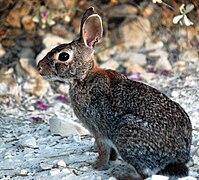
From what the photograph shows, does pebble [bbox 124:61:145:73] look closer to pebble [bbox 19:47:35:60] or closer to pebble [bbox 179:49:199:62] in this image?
pebble [bbox 179:49:199:62]

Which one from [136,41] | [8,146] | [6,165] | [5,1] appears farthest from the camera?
[136,41]

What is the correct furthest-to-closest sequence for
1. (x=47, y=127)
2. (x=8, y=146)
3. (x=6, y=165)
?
(x=47, y=127) < (x=8, y=146) < (x=6, y=165)

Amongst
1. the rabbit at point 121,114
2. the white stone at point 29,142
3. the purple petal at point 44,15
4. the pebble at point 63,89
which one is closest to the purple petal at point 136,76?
the pebble at point 63,89

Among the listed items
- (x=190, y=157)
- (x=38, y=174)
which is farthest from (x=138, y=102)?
(x=38, y=174)

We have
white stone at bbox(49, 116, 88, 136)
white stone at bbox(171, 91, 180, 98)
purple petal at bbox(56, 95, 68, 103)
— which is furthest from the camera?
purple petal at bbox(56, 95, 68, 103)

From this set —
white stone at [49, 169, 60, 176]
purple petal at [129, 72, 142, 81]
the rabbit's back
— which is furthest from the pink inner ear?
purple petal at [129, 72, 142, 81]

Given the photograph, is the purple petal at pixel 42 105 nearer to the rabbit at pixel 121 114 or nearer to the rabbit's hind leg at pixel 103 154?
the rabbit at pixel 121 114

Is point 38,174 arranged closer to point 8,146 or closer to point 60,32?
point 8,146

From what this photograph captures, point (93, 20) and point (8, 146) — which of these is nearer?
point (93, 20)
